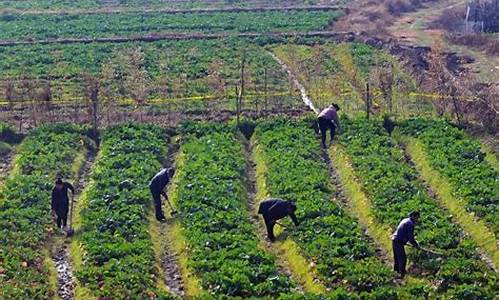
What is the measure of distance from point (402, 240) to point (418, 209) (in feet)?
12.8

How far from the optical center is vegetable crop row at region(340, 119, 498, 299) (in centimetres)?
2253

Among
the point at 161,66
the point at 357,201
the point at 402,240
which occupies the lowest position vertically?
the point at 161,66

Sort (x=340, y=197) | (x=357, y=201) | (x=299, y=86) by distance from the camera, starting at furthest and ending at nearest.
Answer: (x=299, y=86), (x=340, y=197), (x=357, y=201)

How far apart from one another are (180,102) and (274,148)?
27.9ft

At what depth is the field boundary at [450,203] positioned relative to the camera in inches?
993

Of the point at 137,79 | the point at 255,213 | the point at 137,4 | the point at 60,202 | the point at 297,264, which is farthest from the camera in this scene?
the point at 137,4

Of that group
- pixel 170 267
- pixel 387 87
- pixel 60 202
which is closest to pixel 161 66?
pixel 387 87

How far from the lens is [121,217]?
88.1ft

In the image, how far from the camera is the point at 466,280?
22.5 metres

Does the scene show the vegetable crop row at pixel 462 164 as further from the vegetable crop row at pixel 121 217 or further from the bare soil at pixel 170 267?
the vegetable crop row at pixel 121 217

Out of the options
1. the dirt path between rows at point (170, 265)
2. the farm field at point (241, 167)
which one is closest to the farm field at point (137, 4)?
the farm field at point (241, 167)

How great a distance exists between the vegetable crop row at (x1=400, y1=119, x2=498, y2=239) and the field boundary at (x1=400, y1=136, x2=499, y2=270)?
158 mm

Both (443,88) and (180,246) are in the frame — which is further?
(443,88)

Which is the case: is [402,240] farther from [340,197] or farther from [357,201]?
[340,197]
